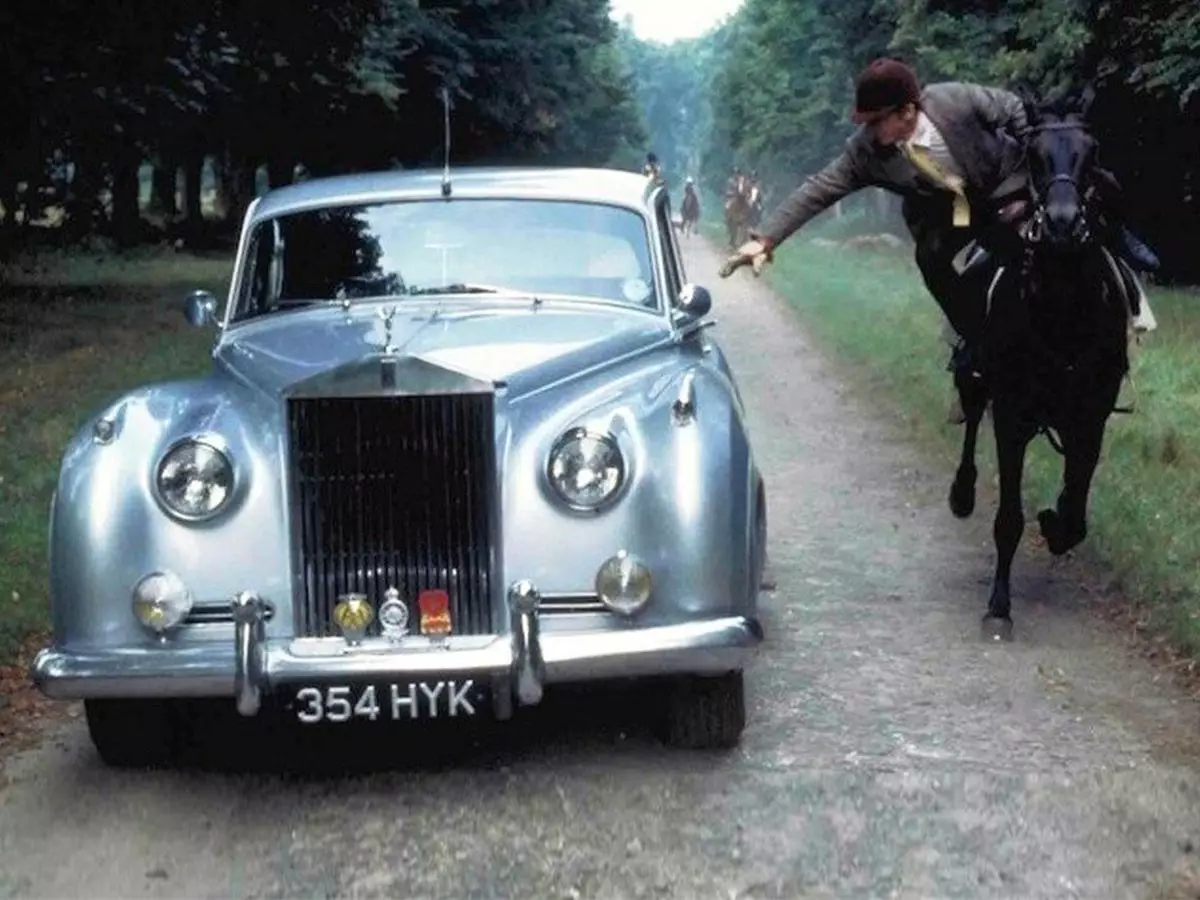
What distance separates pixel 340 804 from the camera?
5949 millimetres

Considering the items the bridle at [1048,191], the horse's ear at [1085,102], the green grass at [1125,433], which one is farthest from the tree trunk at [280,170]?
the bridle at [1048,191]

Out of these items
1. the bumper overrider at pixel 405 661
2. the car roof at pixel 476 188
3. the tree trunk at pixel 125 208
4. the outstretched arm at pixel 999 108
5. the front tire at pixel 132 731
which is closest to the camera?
the bumper overrider at pixel 405 661

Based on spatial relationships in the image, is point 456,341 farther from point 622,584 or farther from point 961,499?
point 961,499

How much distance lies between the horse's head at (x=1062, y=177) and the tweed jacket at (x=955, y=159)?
0.27m

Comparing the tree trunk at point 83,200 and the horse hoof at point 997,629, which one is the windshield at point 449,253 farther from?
the tree trunk at point 83,200

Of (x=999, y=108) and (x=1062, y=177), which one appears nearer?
(x=1062, y=177)

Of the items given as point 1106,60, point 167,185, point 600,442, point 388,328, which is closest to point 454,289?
point 388,328

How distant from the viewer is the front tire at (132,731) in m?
6.26

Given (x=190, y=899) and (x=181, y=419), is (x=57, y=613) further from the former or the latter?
(x=190, y=899)

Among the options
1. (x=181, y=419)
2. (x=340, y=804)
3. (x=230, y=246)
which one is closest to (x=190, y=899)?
(x=340, y=804)

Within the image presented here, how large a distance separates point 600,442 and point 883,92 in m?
2.71

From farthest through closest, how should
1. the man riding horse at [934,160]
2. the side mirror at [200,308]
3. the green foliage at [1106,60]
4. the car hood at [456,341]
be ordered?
the green foliage at [1106,60] < the man riding horse at [934,160] < the side mirror at [200,308] < the car hood at [456,341]

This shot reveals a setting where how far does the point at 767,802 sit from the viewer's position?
5852mm

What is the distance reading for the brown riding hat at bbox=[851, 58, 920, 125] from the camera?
7.99 metres
